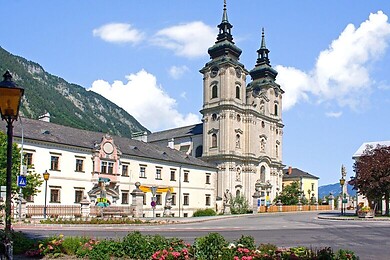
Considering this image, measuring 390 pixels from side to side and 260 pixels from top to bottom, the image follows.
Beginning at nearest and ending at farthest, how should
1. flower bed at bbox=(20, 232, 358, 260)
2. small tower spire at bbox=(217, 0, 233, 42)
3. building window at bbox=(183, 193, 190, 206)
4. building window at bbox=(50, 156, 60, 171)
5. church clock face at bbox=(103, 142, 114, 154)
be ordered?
flower bed at bbox=(20, 232, 358, 260) → building window at bbox=(50, 156, 60, 171) → church clock face at bbox=(103, 142, 114, 154) → building window at bbox=(183, 193, 190, 206) → small tower spire at bbox=(217, 0, 233, 42)

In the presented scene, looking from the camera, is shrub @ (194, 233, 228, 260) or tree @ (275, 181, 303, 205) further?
tree @ (275, 181, 303, 205)

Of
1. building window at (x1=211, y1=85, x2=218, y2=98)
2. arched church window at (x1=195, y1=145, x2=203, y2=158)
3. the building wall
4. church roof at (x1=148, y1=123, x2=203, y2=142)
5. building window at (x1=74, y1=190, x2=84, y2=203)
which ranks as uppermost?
building window at (x1=211, y1=85, x2=218, y2=98)

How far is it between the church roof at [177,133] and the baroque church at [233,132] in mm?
308

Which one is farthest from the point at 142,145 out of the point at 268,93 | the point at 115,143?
the point at 268,93

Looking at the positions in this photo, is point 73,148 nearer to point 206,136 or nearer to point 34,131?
point 34,131

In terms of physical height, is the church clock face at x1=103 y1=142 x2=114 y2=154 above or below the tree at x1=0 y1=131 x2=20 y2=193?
above

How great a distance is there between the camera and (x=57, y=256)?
40.3ft

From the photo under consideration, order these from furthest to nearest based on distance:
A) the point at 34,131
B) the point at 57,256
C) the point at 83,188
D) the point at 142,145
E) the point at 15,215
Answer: the point at 142,145 → the point at 83,188 → the point at 34,131 → the point at 15,215 → the point at 57,256

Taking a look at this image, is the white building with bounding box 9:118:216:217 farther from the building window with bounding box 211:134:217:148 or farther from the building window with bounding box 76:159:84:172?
the building window with bounding box 211:134:217:148

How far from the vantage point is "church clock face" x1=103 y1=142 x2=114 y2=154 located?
2059 inches

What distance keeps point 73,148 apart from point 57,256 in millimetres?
37670

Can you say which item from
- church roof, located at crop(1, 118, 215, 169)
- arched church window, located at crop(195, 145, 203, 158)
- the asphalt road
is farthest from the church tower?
the asphalt road

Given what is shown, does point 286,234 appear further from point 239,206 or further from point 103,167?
point 239,206

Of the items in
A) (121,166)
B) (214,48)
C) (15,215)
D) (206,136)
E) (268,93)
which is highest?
(214,48)
